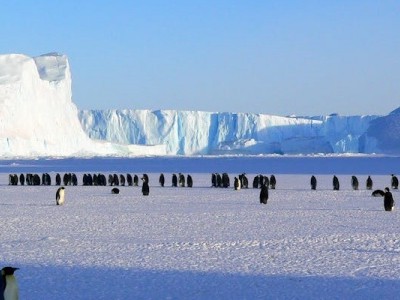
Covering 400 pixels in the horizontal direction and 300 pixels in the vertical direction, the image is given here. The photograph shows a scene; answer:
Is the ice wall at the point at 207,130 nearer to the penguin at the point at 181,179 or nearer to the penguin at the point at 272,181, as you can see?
the penguin at the point at 181,179

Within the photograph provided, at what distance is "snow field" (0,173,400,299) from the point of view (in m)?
7.04

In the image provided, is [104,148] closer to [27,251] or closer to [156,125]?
[156,125]

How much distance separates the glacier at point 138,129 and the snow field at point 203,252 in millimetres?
58830

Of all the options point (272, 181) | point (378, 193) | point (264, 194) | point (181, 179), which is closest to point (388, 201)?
point (264, 194)

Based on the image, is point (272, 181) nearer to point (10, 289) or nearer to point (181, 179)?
point (181, 179)

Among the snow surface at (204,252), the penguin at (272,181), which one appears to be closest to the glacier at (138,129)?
the penguin at (272,181)

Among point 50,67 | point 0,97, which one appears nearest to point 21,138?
point 0,97

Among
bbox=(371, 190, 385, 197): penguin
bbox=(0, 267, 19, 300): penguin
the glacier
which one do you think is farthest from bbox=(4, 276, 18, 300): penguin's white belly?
the glacier

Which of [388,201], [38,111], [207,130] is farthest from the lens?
[207,130]

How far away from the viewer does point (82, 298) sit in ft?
21.8

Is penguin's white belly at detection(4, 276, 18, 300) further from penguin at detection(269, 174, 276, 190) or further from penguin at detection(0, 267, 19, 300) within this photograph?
penguin at detection(269, 174, 276, 190)

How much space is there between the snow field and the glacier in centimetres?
5883

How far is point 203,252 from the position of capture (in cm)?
923

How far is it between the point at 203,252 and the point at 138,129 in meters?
93.0
